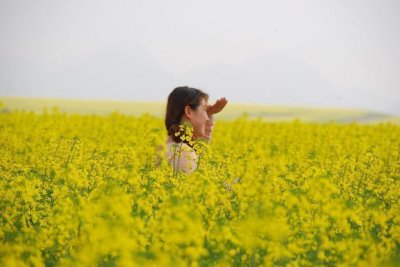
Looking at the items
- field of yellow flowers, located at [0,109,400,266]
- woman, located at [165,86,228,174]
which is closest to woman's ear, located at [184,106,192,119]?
woman, located at [165,86,228,174]

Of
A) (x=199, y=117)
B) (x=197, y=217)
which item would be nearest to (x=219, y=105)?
(x=199, y=117)

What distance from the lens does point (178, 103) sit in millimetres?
7652

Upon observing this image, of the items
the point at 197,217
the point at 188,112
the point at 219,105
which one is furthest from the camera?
the point at 219,105

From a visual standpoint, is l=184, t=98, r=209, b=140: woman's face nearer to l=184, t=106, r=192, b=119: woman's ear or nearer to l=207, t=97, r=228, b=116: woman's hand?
l=184, t=106, r=192, b=119: woman's ear

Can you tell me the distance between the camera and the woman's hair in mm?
7629

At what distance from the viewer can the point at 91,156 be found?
7.85 metres

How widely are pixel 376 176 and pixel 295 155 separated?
326 cm

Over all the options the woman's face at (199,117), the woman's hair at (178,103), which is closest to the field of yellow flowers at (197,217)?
the woman's face at (199,117)

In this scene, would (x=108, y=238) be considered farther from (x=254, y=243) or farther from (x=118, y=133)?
(x=118, y=133)


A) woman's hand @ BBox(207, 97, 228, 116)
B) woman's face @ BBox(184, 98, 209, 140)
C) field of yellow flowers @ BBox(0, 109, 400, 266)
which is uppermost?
woman's hand @ BBox(207, 97, 228, 116)

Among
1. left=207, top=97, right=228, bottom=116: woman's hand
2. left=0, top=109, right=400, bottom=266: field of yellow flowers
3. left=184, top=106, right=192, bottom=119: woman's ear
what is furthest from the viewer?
left=207, top=97, right=228, bottom=116: woman's hand

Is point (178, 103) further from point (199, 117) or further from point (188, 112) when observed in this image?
point (199, 117)

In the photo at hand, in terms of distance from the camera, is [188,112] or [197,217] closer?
[197,217]

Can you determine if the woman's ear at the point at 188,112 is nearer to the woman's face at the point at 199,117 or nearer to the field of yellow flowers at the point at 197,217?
the woman's face at the point at 199,117
